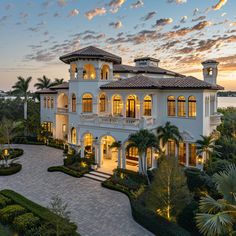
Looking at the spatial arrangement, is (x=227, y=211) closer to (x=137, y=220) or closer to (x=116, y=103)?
(x=137, y=220)

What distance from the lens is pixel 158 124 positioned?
24047mm

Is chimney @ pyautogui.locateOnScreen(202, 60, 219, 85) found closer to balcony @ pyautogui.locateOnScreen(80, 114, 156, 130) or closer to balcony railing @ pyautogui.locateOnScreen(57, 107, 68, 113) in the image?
balcony @ pyautogui.locateOnScreen(80, 114, 156, 130)

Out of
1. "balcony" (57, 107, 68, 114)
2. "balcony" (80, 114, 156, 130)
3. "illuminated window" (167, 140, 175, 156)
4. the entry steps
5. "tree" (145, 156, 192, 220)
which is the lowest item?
the entry steps

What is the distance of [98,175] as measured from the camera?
21906 mm

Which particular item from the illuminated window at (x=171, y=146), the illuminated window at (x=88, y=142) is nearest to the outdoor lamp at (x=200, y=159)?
the illuminated window at (x=171, y=146)

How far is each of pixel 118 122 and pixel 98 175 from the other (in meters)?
5.40

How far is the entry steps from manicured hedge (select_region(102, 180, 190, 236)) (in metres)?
6.18

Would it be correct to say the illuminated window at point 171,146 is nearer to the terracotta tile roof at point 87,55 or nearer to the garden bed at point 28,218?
the terracotta tile roof at point 87,55

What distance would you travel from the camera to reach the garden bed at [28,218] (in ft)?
39.0

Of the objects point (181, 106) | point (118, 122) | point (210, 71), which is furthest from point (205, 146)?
point (210, 71)

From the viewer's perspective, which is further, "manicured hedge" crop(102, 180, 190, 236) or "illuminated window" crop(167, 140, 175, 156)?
"illuminated window" crop(167, 140, 175, 156)

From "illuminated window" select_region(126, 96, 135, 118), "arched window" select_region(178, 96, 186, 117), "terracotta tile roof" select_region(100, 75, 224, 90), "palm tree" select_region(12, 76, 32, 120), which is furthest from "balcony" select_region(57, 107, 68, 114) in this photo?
"arched window" select_region(178, 96, 186, 117)

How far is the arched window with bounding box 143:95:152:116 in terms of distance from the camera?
2408 cm

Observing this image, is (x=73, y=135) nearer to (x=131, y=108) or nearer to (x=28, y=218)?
(x=131, y=108)
